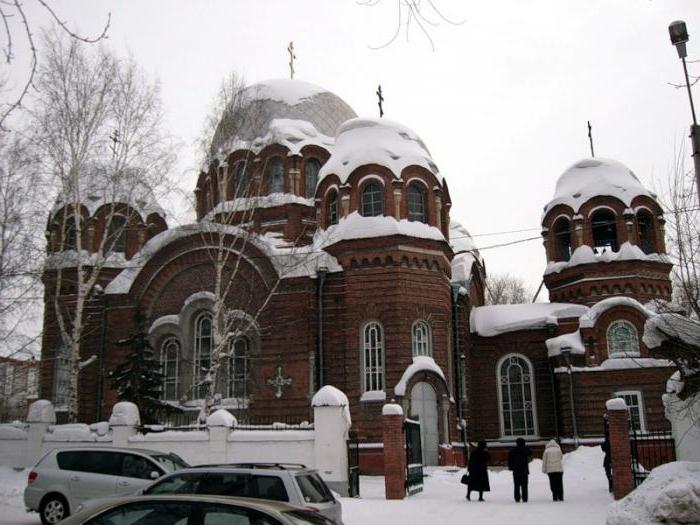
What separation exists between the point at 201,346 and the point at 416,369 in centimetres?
727

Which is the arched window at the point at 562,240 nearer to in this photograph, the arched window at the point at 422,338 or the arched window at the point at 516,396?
the arched window at the point at 516,396

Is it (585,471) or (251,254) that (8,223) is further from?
(585,471)

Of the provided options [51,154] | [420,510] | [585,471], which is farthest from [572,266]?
[51,154]

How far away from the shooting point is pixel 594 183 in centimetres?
2759

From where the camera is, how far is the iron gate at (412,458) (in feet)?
50.4

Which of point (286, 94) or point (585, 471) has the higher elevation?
point (286, 94)

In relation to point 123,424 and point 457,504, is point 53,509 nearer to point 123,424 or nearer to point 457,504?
point 123,424

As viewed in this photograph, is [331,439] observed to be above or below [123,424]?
below

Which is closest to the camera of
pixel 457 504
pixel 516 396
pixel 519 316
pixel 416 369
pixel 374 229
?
pixel 457 504

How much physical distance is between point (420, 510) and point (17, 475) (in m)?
10.1

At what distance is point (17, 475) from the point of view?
57.6ft

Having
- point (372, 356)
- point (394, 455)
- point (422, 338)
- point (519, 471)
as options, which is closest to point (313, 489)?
point (394, 455)

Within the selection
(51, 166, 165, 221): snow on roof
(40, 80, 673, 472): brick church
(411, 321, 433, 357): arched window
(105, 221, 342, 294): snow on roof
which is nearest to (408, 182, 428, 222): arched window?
(40, 80, 673, 472): brick church

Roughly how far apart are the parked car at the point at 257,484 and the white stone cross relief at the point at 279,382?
40.3ft
